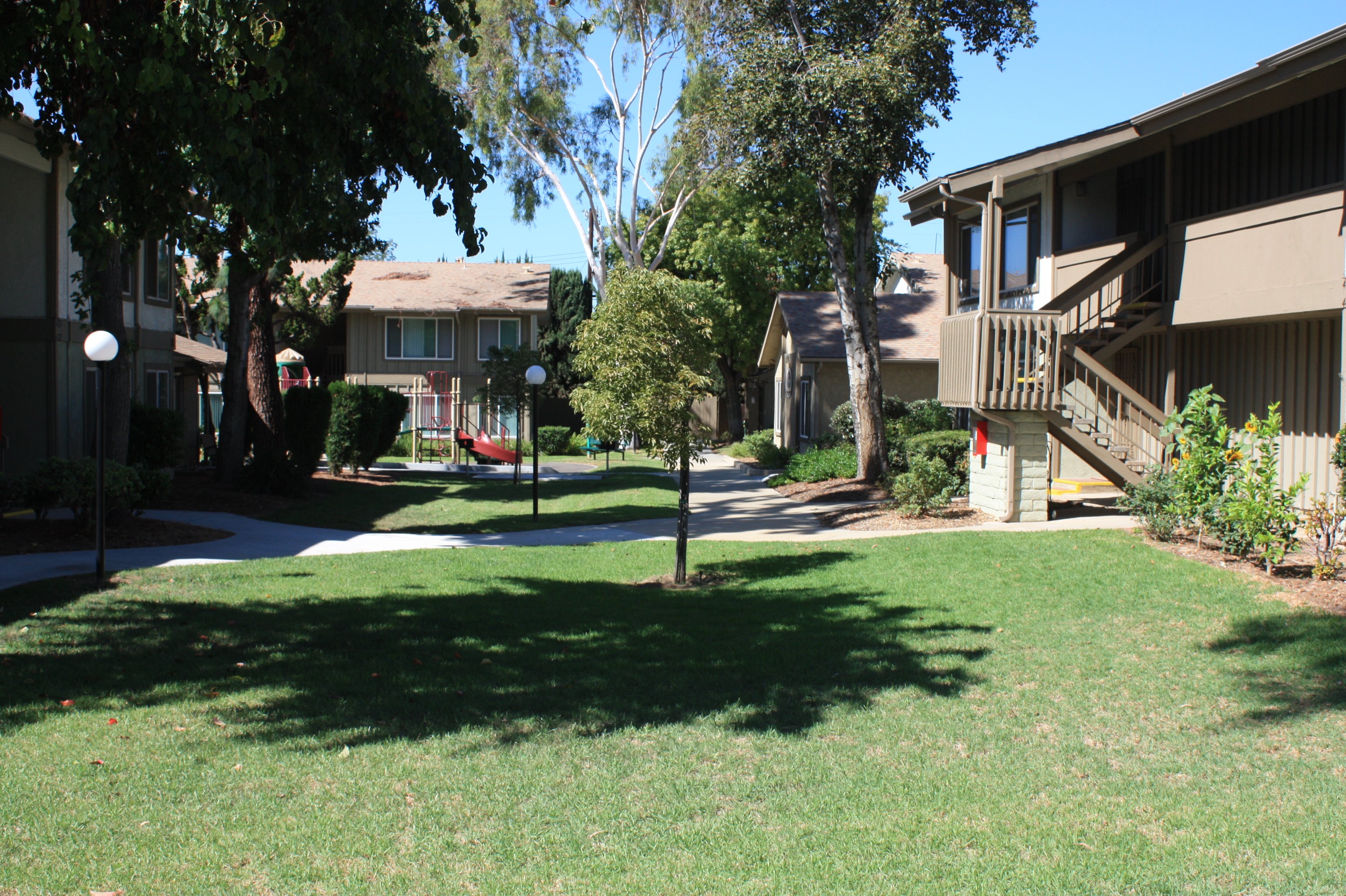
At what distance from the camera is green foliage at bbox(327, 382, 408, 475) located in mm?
22828

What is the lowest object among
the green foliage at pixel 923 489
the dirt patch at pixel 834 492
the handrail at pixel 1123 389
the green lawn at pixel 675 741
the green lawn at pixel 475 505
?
the green lawn at pixel 675 741

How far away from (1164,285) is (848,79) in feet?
21.1

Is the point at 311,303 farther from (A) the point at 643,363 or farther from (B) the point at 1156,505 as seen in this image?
(B) the point at 1156,505

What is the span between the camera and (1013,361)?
14094mm

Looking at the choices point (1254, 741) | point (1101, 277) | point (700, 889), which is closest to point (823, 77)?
point (1101, 277)

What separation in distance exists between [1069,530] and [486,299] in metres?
26.9

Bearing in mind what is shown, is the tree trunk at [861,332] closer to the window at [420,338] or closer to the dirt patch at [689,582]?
the dirt patch at [689,582]

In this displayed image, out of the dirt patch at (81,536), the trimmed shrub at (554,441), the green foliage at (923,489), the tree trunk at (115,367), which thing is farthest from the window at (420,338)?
the green foliage at (923,489)

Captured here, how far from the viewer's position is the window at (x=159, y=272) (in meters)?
20.2

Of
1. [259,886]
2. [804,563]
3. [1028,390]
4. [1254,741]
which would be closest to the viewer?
[259,886]

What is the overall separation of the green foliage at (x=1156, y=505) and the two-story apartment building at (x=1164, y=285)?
4.89 ft

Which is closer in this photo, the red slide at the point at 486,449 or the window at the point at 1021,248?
the window at the point at 1021,248

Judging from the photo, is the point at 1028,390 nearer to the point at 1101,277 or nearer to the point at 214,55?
the point at 1101,277

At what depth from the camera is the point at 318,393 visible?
2191cm
